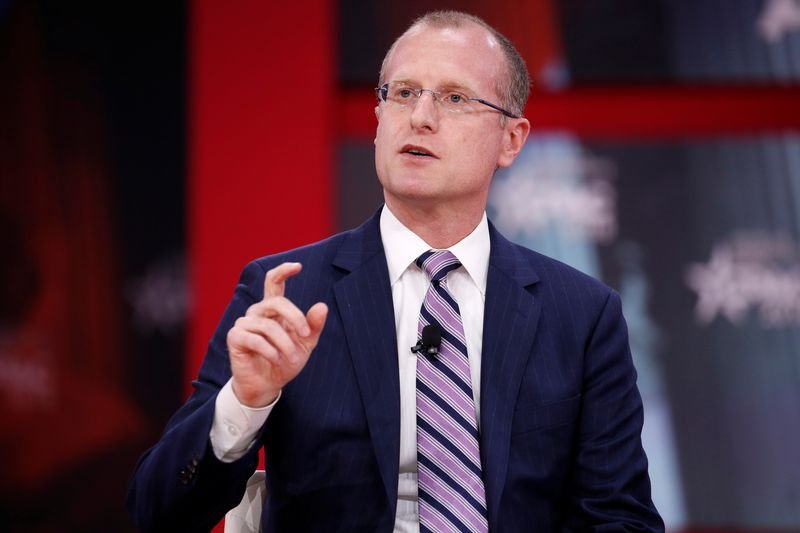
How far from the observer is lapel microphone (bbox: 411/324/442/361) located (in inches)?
59.1

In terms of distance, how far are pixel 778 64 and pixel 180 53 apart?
2.56 m

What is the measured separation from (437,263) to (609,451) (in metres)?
0.43

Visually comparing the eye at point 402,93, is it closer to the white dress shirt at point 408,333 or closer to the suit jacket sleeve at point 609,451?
the white dress shirt at point 408,333

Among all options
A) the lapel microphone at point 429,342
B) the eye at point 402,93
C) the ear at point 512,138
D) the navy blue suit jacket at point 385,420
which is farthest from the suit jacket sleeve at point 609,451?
the eye at point 402,93

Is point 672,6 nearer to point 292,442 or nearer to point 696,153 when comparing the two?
point 696,153

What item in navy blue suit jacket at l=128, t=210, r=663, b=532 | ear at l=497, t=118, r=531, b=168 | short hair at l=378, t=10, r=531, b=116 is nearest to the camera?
navy blue suit jacket at l=128, t=210, r=663, b=532

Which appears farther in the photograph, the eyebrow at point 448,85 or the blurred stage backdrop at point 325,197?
the blurred stage backdrop at point 325,197

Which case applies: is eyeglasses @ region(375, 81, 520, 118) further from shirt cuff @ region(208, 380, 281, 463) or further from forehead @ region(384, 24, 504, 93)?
shirt cuff @ region(208, 380, 281, 463)

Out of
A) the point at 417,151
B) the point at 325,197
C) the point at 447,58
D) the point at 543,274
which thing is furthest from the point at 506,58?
the point at 325,197

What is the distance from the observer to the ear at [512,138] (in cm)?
183

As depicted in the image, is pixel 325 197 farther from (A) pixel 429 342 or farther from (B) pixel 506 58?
(A) pixel 429 342

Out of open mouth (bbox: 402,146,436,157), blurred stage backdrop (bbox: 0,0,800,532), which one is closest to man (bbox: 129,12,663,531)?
open mouth (bbox: 402,146,436,157)

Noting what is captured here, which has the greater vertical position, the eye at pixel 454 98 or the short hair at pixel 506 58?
the short hair at pixel 506 58

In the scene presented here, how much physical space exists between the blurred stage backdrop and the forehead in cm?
189
